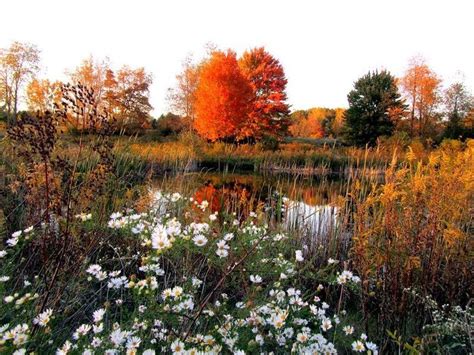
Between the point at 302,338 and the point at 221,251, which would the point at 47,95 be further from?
the point at 302,338

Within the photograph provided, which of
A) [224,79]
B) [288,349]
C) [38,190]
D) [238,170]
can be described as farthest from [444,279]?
[224,79]

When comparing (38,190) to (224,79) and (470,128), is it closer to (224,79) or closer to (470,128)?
(224,79)

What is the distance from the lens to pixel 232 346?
165 centimetres

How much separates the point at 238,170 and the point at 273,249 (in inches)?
678

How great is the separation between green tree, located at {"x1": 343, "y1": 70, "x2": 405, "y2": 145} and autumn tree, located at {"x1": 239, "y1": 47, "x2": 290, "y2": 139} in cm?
601

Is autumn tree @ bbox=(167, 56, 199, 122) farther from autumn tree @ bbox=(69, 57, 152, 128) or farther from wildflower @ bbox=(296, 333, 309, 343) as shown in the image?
wildflower @ bbox=(296, 333, 309, 343)

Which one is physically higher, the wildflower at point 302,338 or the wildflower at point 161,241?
the wildflower at point 161,241

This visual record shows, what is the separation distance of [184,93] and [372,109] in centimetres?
1750

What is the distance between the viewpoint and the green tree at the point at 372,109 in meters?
32.7

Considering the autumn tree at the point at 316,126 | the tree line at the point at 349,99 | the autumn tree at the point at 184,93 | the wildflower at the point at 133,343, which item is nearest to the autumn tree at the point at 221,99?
the tree line at the point at 349,99

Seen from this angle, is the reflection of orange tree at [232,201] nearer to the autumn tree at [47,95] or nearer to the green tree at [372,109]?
the autumn tree at [47,95]

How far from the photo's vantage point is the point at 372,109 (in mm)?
33406

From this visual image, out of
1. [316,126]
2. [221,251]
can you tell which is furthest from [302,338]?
[316,126]

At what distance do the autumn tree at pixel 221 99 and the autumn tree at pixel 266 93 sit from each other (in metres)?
4.22
